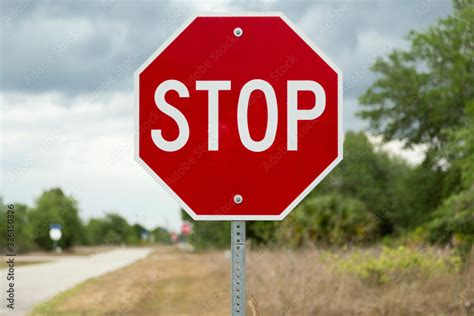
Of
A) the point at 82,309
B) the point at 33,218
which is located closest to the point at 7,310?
the point at 82,309

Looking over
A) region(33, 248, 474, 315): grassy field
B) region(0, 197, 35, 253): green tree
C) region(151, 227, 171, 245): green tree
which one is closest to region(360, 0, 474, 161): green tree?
region(33, 248, 474, 315): grassy field

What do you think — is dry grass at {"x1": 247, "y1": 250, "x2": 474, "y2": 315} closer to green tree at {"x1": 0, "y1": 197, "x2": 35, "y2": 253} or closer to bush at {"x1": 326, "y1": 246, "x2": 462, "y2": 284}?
bush at {"x1": 326, "y1": 246, "x2": 462, "y2": 284}

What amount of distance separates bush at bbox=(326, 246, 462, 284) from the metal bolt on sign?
8542 millimetres

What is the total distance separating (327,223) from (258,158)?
2388 centimetres

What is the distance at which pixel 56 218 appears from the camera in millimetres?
62844

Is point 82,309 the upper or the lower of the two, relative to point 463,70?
lower

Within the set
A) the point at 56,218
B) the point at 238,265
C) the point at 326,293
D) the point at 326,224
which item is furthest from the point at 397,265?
the point at 56,218

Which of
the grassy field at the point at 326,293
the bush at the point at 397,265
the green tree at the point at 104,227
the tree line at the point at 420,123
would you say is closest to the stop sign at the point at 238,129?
the grassy field at the point at 326,293

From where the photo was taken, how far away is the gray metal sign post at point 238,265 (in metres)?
3.18

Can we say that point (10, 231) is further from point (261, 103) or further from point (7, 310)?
point (261, 103)

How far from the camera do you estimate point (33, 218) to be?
5891cm

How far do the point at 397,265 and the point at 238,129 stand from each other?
31.1 feet

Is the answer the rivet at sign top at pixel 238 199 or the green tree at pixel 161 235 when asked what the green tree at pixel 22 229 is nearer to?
the rivet at sign top at pixel 238 199

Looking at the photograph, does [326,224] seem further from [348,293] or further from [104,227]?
[104,227]
